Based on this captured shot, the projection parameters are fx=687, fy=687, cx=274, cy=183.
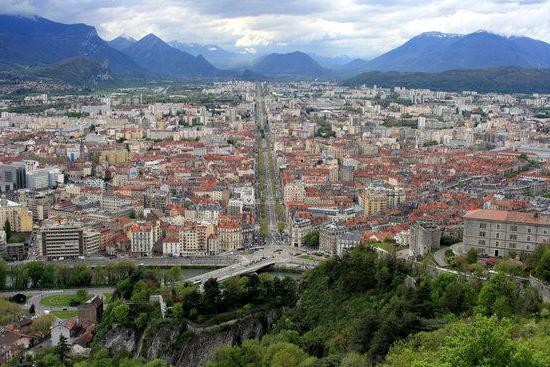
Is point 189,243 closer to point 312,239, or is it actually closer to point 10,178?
point 312,239

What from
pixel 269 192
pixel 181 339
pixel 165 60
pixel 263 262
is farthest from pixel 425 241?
pixel 165 60

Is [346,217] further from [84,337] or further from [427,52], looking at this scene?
[427,52]

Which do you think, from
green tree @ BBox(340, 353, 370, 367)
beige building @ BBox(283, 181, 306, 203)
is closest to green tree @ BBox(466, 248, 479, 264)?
green tree @ BBox(340, 353, 370, 367)

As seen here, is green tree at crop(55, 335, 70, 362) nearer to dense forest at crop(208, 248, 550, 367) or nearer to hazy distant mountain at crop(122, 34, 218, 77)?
dense forest at crop(208, 248, 550, 367)

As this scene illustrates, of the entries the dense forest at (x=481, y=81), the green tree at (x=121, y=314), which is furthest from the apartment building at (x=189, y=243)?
the dense forest at (x=481, y=81)

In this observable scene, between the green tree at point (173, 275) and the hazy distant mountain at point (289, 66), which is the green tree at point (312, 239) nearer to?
the green tree at point (173, 275)

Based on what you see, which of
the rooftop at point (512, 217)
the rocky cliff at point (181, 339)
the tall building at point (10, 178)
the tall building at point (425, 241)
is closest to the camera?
the rooftop at point (512, 217)

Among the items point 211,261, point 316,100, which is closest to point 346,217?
point 211,261
